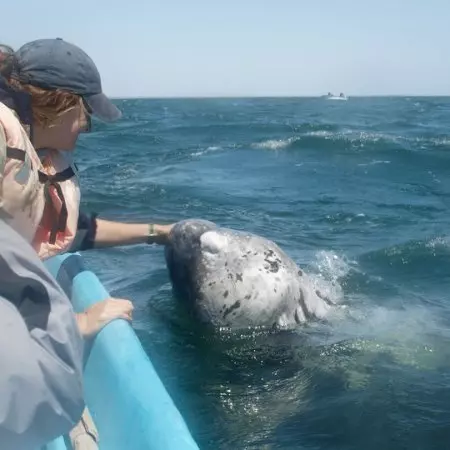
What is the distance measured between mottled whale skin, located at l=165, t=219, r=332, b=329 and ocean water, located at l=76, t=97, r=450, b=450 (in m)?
0.19

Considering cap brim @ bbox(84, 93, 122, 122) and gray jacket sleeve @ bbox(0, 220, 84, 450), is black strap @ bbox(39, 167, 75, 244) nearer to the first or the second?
cap brim @ bbox(84, 93, 122, 122)

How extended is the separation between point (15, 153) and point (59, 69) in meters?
1.19

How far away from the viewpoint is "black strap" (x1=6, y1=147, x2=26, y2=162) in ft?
6.98

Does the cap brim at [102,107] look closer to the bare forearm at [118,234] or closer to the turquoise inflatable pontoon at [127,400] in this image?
the turquoise inflatable pontoon at [127,400]

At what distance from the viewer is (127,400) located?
3.20 m

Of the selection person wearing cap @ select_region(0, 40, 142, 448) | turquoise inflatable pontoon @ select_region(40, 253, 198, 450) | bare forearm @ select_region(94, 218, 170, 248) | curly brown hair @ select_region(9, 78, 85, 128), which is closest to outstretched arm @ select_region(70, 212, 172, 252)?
bare forearm @ select_region(94, 218, 170, 248)

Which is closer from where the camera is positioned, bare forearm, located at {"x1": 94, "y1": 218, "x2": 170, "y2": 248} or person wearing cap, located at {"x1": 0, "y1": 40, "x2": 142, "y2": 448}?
person wearing cap, located at {"x1": 0, "y1": 40, "x2": 142, "y2": 448}

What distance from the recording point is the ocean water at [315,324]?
498 cm

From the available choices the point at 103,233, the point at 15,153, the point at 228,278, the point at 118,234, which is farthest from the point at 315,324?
the point at 15,153

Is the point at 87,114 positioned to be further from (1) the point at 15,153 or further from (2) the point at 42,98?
(1) the point at 15,153

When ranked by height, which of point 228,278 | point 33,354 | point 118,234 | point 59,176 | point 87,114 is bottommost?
point 228,278

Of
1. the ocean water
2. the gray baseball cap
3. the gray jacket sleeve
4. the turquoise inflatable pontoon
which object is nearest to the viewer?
the gray jacket sleeve

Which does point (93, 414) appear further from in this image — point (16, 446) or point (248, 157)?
point (248, 157)

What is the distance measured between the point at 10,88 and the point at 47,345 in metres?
1.66
